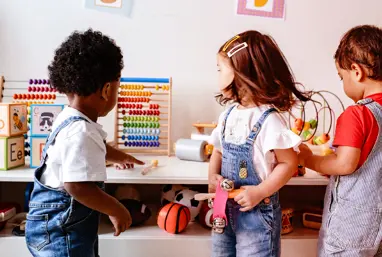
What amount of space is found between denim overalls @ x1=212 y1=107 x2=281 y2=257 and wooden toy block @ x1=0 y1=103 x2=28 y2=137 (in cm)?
71

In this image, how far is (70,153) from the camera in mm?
933

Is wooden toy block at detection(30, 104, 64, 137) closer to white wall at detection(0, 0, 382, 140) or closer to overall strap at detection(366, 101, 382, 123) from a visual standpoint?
white wall at detection(0, 0, 382, 140)

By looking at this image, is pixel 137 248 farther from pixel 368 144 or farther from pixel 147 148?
pixel 368 144

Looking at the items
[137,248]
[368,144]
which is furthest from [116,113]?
[368,144]

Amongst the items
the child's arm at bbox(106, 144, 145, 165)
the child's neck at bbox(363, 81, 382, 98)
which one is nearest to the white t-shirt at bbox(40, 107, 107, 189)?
the child's arm at bbox(106, 144, 145, 165)

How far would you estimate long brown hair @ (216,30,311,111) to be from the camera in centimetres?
103

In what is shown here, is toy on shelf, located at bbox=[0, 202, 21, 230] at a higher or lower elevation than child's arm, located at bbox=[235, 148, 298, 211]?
lower

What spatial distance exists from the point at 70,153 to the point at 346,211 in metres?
0.70

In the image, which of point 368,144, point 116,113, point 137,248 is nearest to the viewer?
point 368,144

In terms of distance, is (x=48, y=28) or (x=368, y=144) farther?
(x=48, y=28)

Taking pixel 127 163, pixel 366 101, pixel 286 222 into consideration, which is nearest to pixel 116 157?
pixel 127 163

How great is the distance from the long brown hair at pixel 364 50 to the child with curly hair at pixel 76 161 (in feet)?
1.96

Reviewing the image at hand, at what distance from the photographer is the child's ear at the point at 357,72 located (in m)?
1.07

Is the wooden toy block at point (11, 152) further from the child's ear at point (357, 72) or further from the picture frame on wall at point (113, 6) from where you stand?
the child's ear at point (357, 72)
